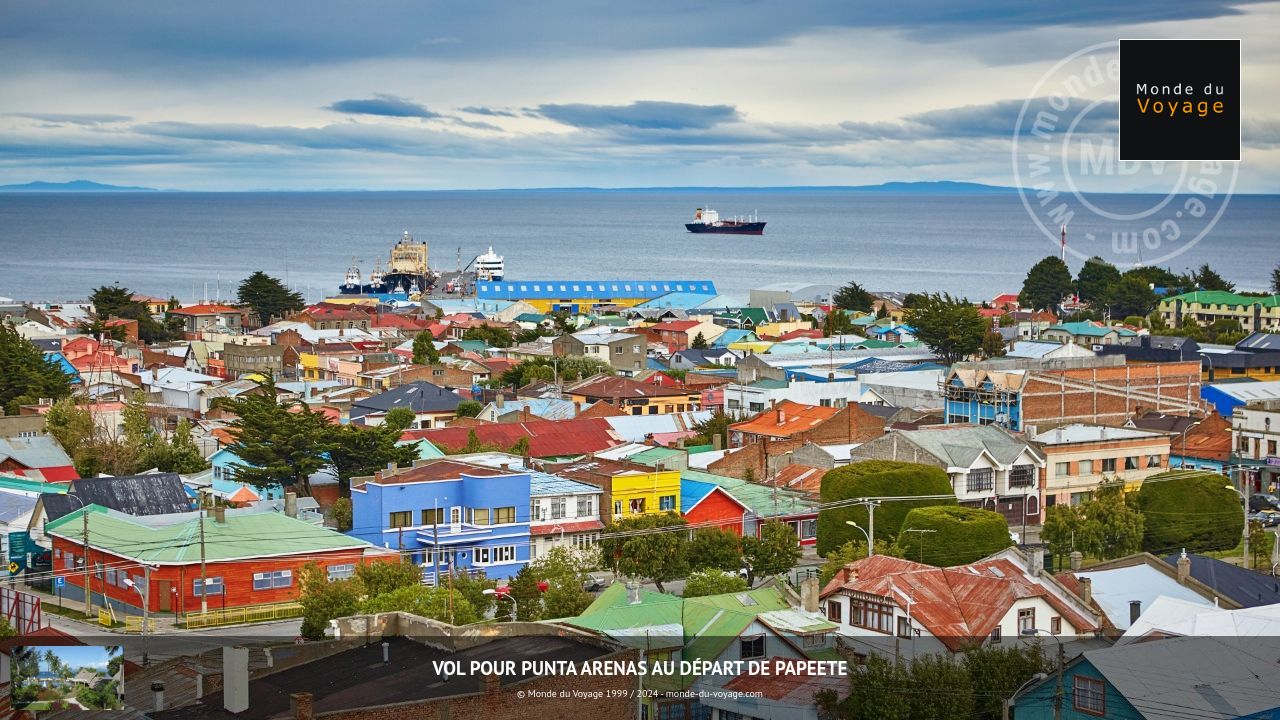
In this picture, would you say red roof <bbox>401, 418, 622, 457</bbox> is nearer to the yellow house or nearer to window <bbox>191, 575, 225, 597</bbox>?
the yellow house

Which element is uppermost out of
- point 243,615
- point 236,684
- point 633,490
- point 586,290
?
point 586,290

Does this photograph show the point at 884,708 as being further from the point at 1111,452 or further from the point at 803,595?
the point at 1111,452

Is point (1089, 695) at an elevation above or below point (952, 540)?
above

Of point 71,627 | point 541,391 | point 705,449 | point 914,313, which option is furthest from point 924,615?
point 914,313

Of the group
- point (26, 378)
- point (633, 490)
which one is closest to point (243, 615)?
point (633, 490)

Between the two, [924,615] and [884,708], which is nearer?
[884,708]

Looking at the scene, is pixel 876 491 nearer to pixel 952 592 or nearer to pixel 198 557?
pixel 952 592

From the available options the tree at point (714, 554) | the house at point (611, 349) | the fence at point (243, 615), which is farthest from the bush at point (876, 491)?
the house at point (611, 349)
